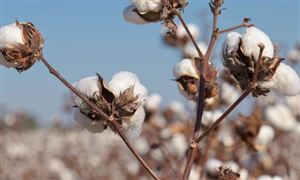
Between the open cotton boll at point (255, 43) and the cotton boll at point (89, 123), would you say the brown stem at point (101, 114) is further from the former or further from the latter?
the open cotton boll at point (255, 43)

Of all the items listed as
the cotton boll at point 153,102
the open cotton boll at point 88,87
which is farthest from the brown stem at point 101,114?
the cotton boll at point 153,102

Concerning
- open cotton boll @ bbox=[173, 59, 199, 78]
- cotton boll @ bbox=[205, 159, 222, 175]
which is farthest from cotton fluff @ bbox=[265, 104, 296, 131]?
open cotton boll @ bbox=[173, 59, 199, 78]

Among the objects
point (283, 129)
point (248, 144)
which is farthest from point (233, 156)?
point (283, 129)

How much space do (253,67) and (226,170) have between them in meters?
0.29

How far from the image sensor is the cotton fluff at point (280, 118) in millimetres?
4496

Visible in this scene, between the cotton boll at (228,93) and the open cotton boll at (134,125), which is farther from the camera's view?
the cotton boll at (228,93)

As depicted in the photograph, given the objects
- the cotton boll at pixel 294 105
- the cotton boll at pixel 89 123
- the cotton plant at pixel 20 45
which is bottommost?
the cotton boll at pixel 294 105

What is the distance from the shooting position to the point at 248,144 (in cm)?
301

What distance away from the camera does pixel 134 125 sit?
1756 millimetres

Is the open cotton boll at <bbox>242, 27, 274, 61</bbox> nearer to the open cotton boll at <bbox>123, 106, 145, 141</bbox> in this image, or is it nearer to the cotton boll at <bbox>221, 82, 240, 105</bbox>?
the open cotton boll at <bbox>123, 106, 145, 141</bbox>

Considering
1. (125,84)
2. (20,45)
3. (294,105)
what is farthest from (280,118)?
(20,45)

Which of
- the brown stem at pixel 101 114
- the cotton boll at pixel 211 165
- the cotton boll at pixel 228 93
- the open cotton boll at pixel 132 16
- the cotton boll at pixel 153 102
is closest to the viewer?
the brown stem at pixel 101 114

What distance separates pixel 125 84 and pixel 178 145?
294 cm

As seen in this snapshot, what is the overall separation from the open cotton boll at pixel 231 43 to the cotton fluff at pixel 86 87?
324mm
